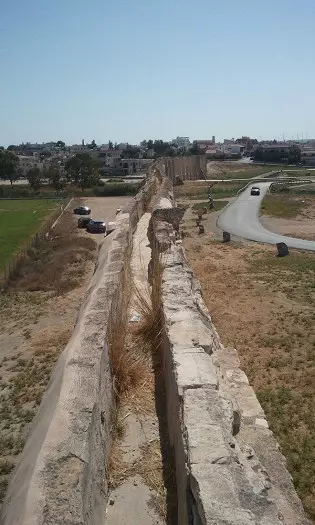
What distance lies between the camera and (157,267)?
25.2 ft

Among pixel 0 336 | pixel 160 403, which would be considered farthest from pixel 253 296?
pixel 160 403

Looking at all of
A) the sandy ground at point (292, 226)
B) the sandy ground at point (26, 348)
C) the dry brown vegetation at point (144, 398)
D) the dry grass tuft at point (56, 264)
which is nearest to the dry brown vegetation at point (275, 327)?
the dry brown vegetation at point (144, 398)

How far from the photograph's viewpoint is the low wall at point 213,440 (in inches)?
101

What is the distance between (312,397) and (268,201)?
114 feet

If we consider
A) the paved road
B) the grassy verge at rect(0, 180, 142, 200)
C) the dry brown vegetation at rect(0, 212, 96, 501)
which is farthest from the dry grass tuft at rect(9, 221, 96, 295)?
the grassy verge at rect(0, 180, 142, 200)

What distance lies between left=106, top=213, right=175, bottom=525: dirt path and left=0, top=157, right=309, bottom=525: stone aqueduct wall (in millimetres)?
158

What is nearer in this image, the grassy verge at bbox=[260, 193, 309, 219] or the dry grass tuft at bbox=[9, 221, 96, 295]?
the dry grass tuft at bbox=[9, 221, 96, 295]

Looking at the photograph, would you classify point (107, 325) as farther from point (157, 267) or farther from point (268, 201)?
point (268, 201)

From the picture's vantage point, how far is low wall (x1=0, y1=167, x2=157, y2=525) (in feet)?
8.56

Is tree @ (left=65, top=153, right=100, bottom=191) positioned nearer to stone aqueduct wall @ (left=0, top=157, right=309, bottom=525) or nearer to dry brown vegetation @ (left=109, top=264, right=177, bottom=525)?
dry brown vegetation @ (left=109, top=264, right=177, bottom=525)

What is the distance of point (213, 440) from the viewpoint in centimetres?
310

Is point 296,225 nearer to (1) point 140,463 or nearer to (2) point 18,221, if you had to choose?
(2) point 18,221

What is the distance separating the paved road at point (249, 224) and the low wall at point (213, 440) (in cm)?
1920

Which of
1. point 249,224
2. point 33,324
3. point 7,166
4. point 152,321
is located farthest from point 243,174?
point 152,321
